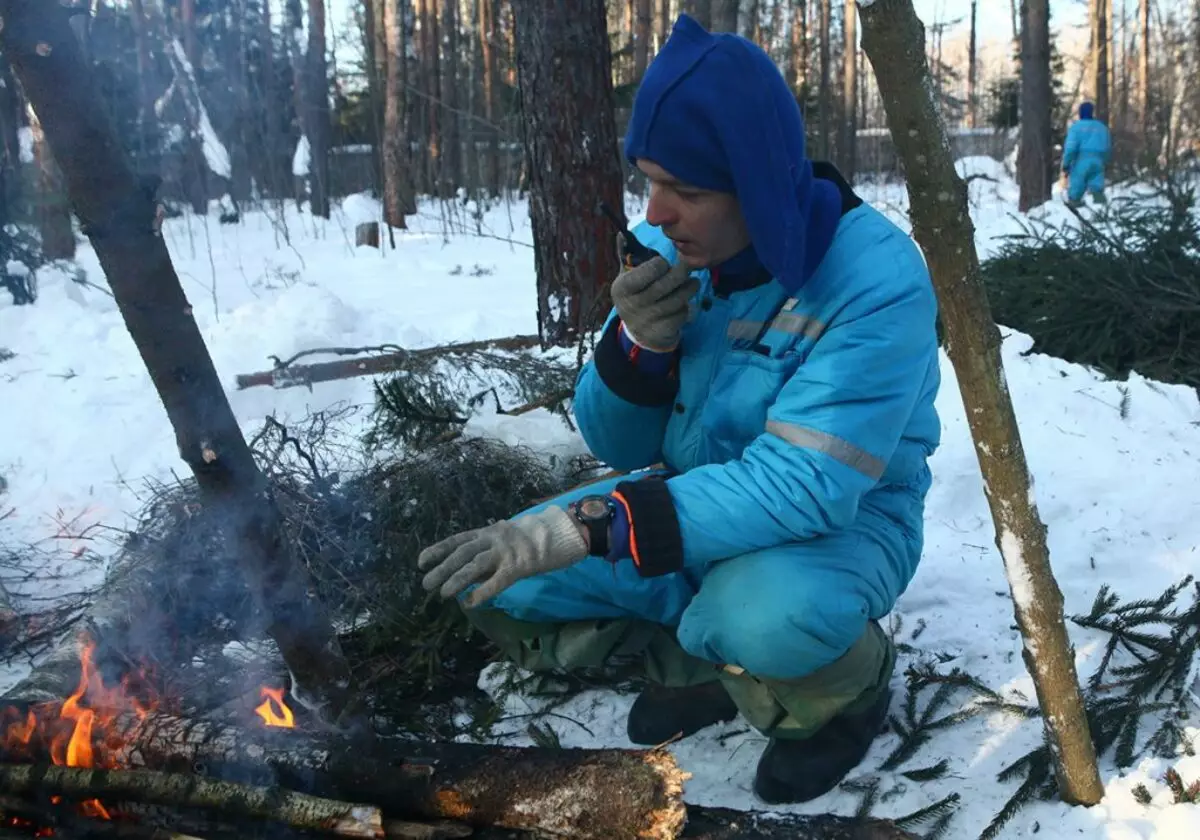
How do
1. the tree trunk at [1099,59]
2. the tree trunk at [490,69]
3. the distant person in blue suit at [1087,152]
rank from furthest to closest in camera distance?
the tree trunk at [490,69], the tree trunk at [1099,59], the distant person in blue suit at [1087,152]

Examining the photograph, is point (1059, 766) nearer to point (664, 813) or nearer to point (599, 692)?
point (664, 813)

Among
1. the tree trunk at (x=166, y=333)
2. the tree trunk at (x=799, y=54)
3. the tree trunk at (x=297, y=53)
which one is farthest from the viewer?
the tree trunk at (x=799, y=54)

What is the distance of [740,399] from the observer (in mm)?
2086

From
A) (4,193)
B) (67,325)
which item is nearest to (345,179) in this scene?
(67,325)

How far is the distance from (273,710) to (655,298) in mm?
1201

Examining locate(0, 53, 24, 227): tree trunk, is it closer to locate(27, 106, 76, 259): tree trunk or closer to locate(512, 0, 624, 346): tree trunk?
locate(512, 0, 624, 346): tree trunk

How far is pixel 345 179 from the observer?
70.7 ft

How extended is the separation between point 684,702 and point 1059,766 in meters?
0.84

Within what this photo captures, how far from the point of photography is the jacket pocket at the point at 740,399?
2023mm

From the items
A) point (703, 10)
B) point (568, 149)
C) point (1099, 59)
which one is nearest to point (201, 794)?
point (568, 149)

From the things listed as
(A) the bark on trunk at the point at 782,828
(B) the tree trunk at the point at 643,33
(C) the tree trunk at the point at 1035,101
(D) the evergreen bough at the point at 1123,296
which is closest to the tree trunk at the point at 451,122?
(B) the tree trunk at the point at 643,33

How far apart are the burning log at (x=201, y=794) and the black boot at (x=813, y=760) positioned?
85cm

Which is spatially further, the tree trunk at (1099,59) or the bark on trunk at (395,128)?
the tree trunk at (1099,59)

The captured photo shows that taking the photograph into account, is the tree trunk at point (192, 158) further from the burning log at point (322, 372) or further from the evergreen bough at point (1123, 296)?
→ the evergreen bough at point (1123, 296)
